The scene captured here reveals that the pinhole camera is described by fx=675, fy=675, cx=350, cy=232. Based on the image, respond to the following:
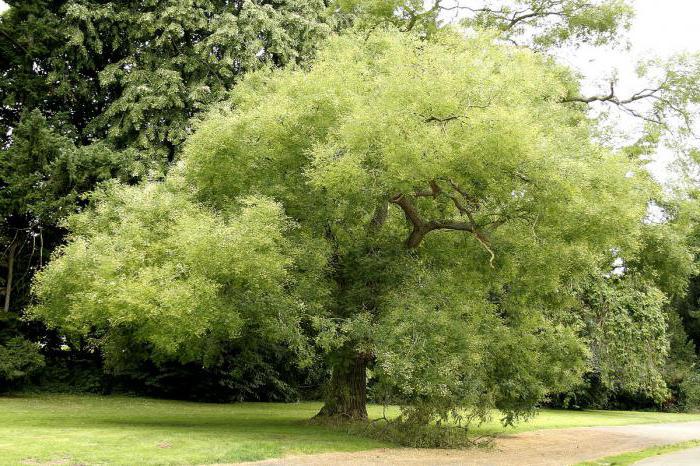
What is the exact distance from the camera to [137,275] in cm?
1511

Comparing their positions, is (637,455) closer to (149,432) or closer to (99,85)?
(149,432)

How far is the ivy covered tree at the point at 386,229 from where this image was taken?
14.0 metres

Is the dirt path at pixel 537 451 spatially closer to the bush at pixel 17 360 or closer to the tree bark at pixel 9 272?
the bush at pixel 17 360

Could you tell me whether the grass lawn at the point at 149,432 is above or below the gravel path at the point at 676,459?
above

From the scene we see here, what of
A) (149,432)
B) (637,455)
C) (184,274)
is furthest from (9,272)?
(637,455)

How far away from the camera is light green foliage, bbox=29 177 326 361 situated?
14.3m

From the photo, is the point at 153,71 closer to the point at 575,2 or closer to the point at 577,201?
the point at 575,2

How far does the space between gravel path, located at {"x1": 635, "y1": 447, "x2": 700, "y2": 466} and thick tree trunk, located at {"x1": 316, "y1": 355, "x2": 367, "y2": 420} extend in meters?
7.77

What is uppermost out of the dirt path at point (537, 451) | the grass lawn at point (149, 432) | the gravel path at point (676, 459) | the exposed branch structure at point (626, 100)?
the exposed branch structure at point (626, 100)

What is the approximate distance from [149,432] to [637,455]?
11.1 metres

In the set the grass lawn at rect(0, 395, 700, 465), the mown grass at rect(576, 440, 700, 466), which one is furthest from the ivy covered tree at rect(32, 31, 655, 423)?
the mown grass at rect(576, 440, 700, 466)

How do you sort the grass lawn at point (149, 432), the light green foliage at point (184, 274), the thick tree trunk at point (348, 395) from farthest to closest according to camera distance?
1. the thick tree trunk at point (348, 395)
2. the light green foliage at point (184, 274)
3. the grass lawn at point (149, 432)

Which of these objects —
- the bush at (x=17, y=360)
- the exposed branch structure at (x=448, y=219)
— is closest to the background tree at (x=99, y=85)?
the bush at (x=17, y=360)

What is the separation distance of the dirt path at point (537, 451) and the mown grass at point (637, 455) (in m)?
0.47
